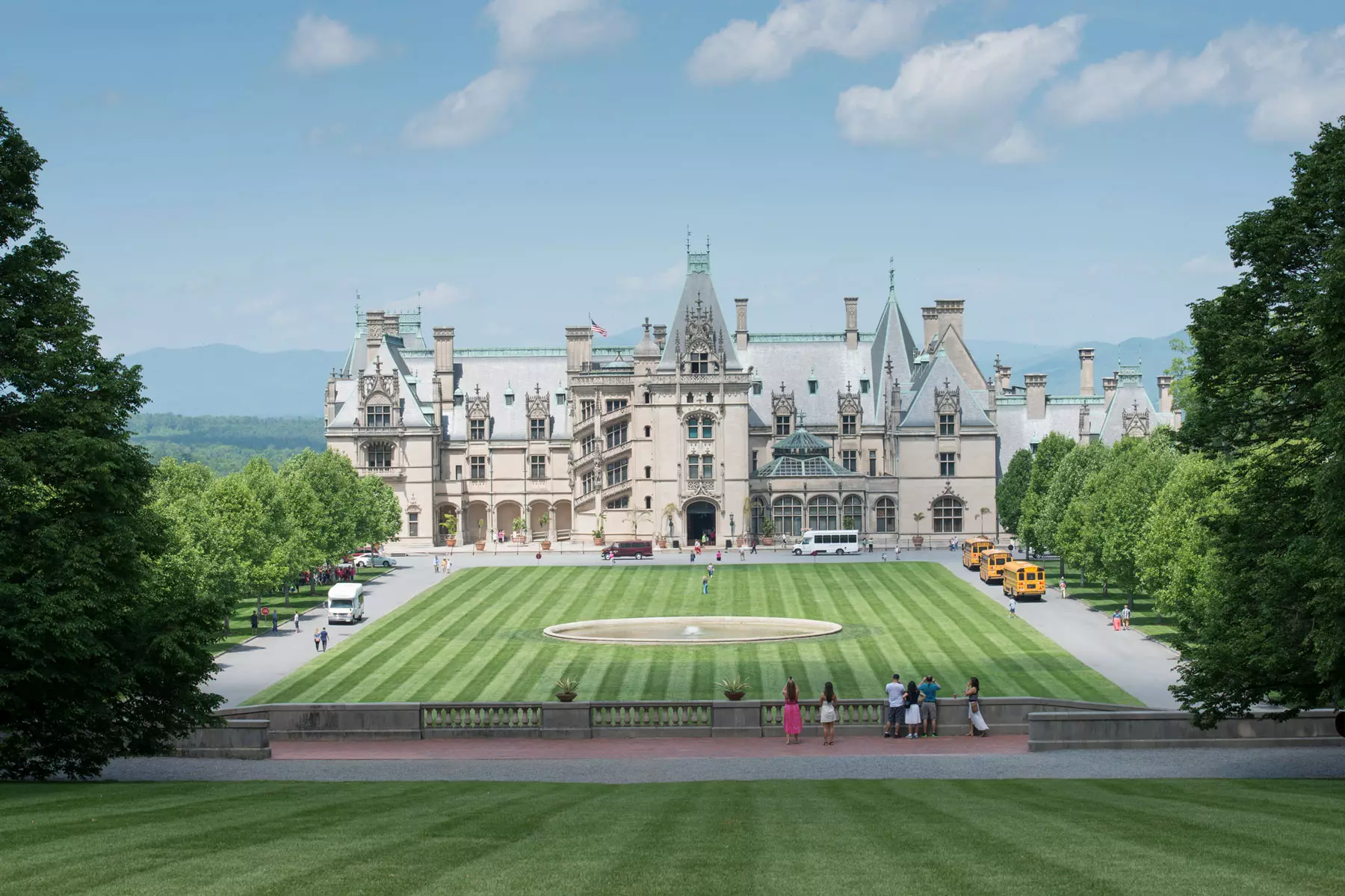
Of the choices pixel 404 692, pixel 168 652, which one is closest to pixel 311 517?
pixel 404 692

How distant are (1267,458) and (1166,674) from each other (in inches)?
901

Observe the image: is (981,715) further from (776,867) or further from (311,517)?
(311,517)

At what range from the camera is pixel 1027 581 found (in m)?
82.6

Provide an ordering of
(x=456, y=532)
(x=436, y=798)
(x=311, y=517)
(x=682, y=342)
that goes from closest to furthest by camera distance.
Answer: (x=436, y=798) → (x=311, y=517) → (x=682, y=342) → (x=456, y=532)

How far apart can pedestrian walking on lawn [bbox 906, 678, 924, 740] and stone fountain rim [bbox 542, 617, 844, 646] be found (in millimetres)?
25815

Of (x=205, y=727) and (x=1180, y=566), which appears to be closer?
(x=205, y=727)

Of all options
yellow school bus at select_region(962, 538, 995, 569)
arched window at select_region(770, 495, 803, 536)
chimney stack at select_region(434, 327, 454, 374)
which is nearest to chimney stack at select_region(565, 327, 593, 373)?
chimney stack at select_region(434, 327, 454, 374)

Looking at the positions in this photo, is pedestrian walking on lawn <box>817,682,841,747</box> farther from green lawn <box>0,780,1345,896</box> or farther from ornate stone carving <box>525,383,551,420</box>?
ornate stone carving <box>525,383,551,420</box>

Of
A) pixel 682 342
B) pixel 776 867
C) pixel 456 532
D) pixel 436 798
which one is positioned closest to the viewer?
pixel 776 867

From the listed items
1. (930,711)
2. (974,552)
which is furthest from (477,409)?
(930,711)

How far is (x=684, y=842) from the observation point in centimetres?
2088

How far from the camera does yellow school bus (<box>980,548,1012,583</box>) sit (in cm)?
9006

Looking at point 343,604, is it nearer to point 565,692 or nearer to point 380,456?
point 565,692

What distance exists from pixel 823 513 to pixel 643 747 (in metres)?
81.9
